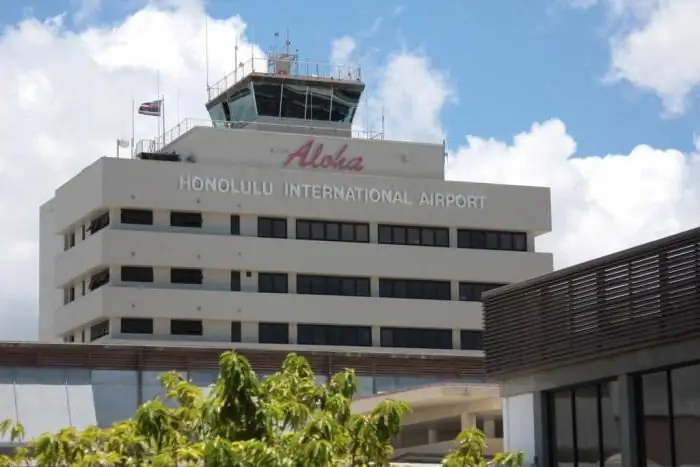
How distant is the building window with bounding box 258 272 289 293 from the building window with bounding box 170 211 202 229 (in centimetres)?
548

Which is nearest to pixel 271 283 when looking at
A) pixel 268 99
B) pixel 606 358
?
pixel 268 99

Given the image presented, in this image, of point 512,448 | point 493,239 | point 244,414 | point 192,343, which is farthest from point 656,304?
point 493,239

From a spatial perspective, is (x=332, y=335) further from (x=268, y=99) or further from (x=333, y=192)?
(x=268, y=99)

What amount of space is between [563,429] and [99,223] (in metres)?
75.8

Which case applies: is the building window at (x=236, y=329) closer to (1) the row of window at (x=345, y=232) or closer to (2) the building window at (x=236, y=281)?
(2) the building window at (x=236, y=281)

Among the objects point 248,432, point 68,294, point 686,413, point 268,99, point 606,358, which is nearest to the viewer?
point 248,432

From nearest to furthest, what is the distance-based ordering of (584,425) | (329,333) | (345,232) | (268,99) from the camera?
(584,425)
(329,333)
(345,232)
(268,99)

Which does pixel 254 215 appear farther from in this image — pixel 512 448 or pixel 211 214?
pixel 512 448

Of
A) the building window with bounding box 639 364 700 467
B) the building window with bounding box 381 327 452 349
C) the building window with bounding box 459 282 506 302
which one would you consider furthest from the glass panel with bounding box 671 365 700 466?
the building window with bounding box 459 282 506 302

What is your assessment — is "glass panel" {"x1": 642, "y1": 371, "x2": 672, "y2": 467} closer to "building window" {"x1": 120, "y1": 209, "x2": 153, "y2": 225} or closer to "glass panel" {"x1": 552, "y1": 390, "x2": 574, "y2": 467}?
"glass panel" {"x1": 552, "y1": 390, "x2": 574, "y2": 467}

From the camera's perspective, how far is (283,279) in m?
110

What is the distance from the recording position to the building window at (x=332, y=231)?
366 ft

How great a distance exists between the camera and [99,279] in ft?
361

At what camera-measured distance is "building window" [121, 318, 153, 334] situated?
10669 cm
